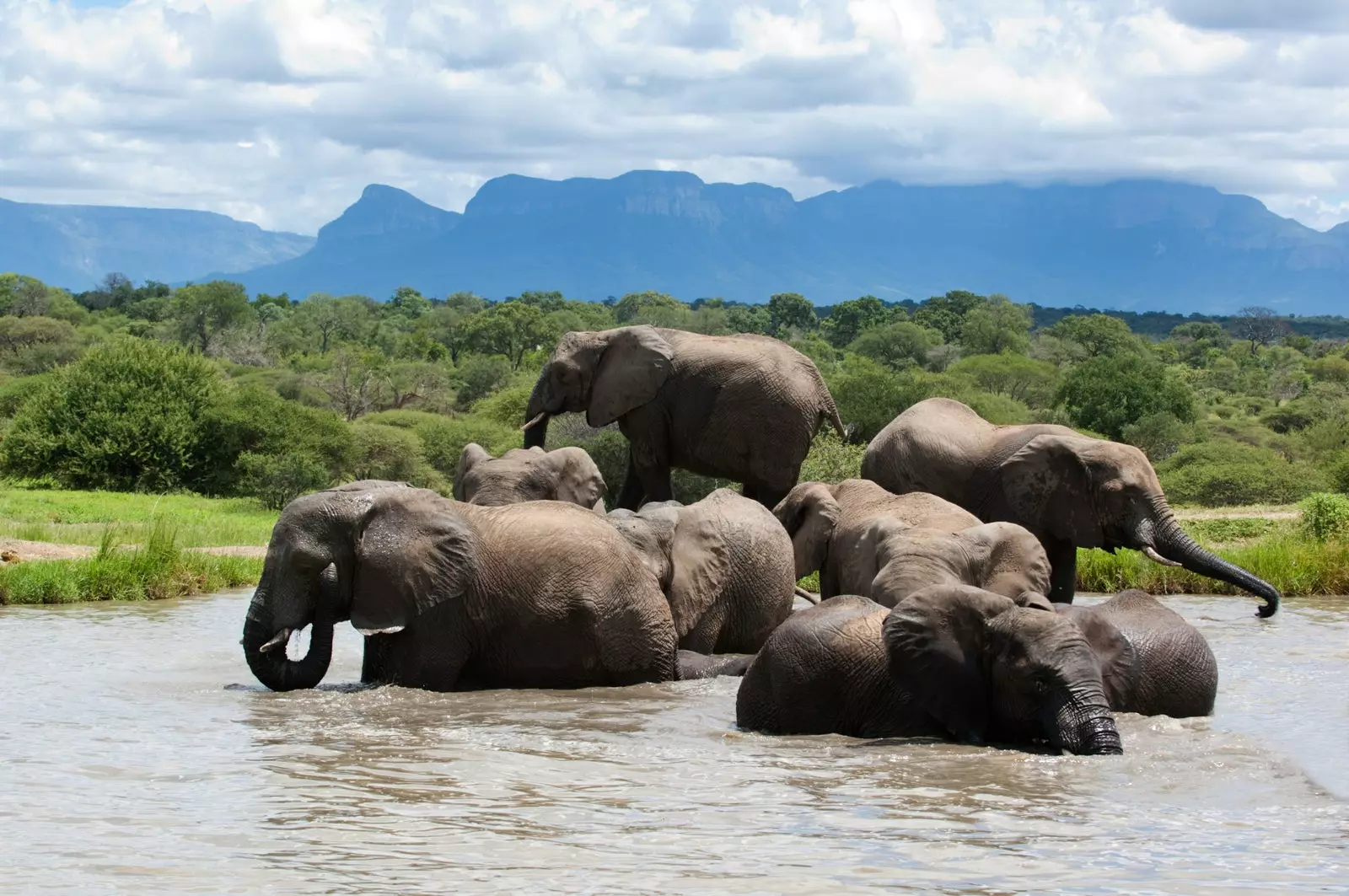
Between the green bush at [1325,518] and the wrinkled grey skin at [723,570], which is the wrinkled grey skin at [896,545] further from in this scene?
the green bush at [1325,518]

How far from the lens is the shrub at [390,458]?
114ft

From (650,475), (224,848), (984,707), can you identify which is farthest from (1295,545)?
(224,848)

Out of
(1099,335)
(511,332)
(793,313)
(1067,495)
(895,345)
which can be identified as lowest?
(1067,495)

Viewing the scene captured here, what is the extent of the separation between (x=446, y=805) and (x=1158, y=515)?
310 inches

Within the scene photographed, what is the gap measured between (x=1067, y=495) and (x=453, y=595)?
5.58 metres

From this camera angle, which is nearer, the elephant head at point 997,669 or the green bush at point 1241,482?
the elephant head at point 997,669

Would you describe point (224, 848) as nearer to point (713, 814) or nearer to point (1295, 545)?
Result: point (713, 814)

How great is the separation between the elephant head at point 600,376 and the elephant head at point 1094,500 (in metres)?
2.88

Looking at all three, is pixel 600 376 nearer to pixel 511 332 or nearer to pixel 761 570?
pixel 761 570

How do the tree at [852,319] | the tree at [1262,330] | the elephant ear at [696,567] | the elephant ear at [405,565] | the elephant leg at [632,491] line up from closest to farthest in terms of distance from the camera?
the elephant ear at [405,565]
the elephant ear at [696,567]
the elephant leg at [632,491]
the tree at [852,319]
the tree at [1262,330]

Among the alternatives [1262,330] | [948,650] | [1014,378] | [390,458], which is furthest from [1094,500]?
[1262,330]

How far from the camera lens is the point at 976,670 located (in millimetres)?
8281

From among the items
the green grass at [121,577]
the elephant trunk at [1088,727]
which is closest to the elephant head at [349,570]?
the elephant trunk at [1088,727]

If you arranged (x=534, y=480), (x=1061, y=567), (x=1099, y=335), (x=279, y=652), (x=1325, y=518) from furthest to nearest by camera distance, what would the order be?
(x=1099, y=335) < (x=1325, y=518) < (x=1061, y=567) < (x=534, y=480) < (x=279, y=652)
